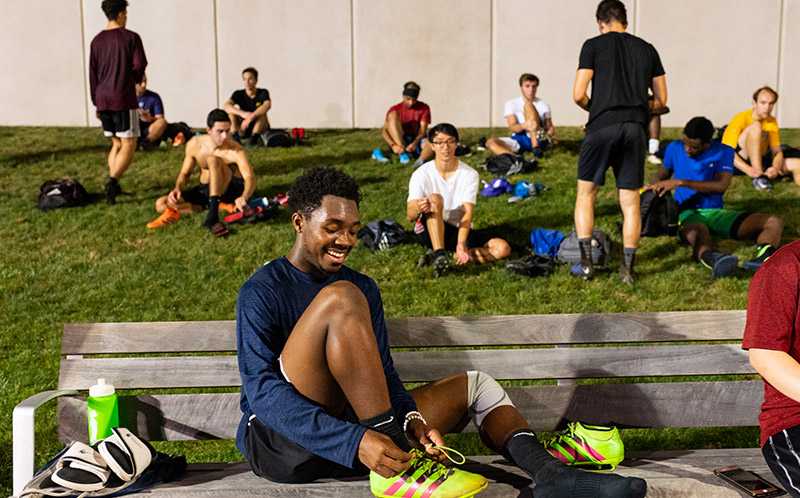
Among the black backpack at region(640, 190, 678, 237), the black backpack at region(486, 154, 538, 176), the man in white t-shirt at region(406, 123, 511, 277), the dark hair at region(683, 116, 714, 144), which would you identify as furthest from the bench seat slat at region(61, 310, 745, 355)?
the black backpack at region(486, 154, 538, 176)

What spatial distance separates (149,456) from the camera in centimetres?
362

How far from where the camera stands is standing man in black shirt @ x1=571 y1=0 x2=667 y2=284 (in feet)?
26.2

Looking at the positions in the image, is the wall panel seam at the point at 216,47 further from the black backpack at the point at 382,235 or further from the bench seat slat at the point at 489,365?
the bench seat slat at the point at 489,365

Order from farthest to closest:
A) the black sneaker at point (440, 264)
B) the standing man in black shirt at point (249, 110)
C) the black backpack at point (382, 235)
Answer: the standing man in black shirt at point (249, 110), the black backpack at point (382, 235), the black sneaker at point (440, 264)

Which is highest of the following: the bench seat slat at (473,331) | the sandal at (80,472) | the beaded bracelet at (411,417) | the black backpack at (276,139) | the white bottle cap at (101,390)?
the black backpack at (276,139)

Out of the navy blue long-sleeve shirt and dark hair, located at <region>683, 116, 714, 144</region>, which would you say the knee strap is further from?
dark hair, located at <region>683, 116, 714, 144</region>

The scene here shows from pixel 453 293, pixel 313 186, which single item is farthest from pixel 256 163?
pixel 313 186

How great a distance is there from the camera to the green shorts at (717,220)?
29.7 ft

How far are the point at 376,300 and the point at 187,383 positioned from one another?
2.96 ft

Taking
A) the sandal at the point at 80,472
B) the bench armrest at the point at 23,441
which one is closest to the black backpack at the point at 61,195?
the bench armrest at the point at 23,441

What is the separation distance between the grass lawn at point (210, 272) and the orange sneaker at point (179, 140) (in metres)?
1.56

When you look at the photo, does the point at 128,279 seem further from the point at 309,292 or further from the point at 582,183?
the point at 309,292

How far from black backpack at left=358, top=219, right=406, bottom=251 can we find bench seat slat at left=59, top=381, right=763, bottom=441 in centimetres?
483

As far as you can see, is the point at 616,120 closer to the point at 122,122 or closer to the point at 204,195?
the point at 204,195
